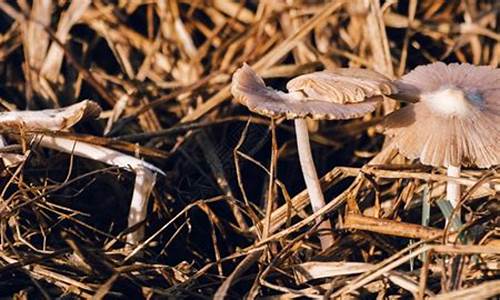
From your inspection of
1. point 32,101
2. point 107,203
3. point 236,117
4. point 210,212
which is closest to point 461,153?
point 210,212

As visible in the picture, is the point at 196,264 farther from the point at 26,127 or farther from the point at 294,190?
the point at 26,127

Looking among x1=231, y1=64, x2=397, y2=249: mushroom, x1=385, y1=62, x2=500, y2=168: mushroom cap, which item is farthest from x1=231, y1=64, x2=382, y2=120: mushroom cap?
x1=385, y1=62, x2=500, y2=168: mushroom cap

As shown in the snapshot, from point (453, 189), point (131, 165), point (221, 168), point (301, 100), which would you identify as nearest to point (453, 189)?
point (453, 189)

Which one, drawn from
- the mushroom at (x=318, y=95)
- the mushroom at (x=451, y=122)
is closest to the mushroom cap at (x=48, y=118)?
the mushroom at (x=318, y=95)

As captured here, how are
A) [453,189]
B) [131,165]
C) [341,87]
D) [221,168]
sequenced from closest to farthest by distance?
[341,87]
[453,189]
[131,165]
[221,168]

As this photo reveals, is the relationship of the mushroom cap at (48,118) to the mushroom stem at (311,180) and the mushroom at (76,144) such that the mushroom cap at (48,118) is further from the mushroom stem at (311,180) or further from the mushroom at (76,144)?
the mushroom stem at (311,180)

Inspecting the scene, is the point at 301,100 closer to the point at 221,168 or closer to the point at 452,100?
the point at 452,100
